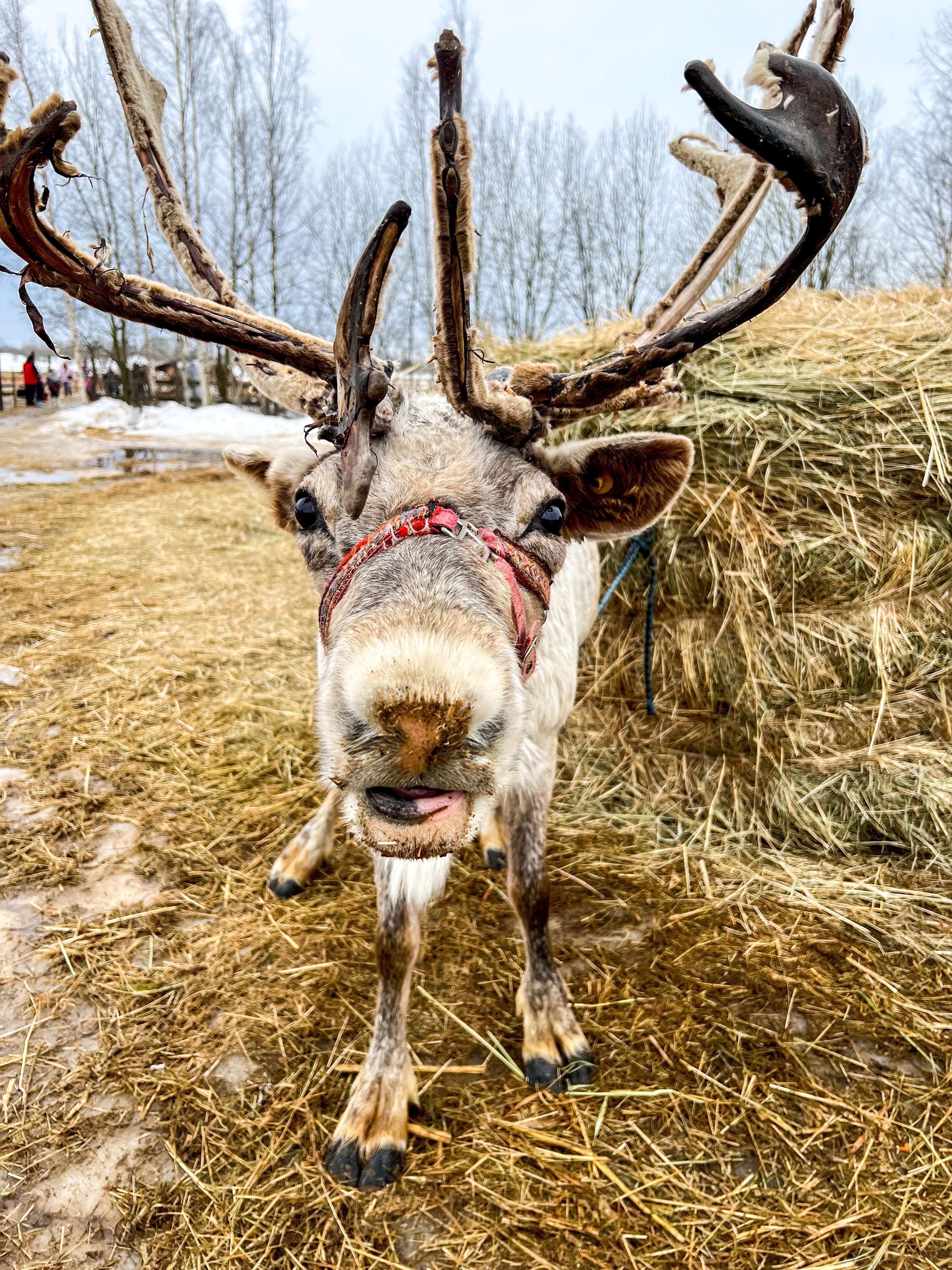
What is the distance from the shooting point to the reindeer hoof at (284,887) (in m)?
3.33

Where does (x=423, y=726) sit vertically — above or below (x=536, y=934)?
above

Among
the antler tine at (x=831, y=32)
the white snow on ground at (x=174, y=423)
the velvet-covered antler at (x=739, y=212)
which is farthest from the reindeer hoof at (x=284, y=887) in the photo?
the white snow on ground at (x=174, y=423)

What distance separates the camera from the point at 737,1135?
2199mm

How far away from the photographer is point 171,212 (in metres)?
2.35

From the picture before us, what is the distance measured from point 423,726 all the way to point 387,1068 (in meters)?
1.61

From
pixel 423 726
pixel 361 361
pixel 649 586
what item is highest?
pixel 361 361

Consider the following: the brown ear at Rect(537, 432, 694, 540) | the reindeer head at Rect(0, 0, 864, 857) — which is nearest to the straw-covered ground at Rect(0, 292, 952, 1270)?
the reindeer head at Rect(0, 0, 864, 857)

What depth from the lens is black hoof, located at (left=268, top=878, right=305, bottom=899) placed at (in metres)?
Result: 3.33

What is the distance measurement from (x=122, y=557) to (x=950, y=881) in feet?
27.4

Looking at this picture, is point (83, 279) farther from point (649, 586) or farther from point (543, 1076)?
point (649, 586)

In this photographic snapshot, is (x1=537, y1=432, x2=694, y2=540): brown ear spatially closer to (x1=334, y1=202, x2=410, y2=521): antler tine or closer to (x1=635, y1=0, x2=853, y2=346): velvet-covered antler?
(x1=635, y1=0, x2=853, y2=346): velvet-covered antler

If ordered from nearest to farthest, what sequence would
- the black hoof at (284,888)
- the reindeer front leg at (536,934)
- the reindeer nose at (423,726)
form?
the reindeer nose at (423,726), the reindeer front leg at (536,934), the black hoof at (284,888)

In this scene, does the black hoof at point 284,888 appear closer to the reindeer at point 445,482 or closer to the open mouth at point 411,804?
the reindeer at point 445,482

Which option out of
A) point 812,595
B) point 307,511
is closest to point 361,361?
point 307,511
